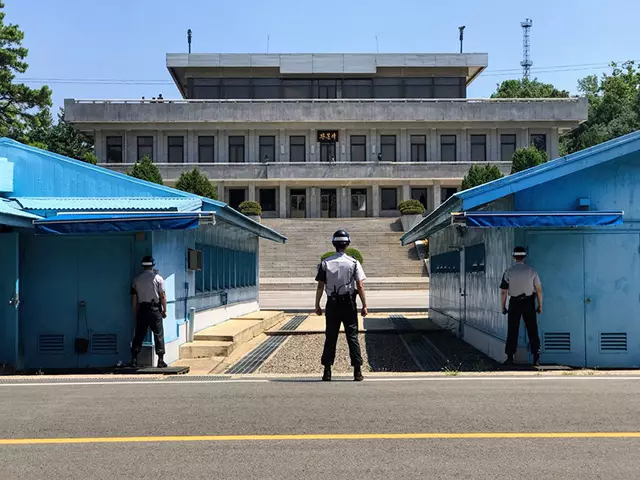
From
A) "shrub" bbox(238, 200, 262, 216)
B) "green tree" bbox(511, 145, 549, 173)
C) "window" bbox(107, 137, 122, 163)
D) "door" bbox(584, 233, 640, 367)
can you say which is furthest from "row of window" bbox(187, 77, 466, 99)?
"door" bbox(584, 233, 640, 367)

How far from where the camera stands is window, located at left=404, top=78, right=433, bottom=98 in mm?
65250

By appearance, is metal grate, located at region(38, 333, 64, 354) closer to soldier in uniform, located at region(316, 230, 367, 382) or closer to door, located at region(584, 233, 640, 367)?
soldier in uniform, located at region(316, 230, 367, 382)

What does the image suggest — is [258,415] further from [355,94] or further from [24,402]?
[355,94]

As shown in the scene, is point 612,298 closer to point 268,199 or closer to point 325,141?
point 268,199

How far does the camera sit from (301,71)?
2522 inches

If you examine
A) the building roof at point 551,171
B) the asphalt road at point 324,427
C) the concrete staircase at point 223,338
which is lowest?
the concrete staircase at point 223,338

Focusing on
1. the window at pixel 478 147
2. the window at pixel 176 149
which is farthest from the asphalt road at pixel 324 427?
the window at pixel 478 147

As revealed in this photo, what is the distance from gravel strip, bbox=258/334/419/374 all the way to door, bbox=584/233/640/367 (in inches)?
120

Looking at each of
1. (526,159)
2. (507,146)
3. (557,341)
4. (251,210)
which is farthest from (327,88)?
(557,341)

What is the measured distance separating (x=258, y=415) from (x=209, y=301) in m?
10.5

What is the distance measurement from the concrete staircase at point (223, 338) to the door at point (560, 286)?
18.8ft

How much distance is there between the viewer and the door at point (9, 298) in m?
13.1

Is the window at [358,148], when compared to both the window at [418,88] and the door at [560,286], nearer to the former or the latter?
the window at [418,88]

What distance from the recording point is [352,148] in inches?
2438
